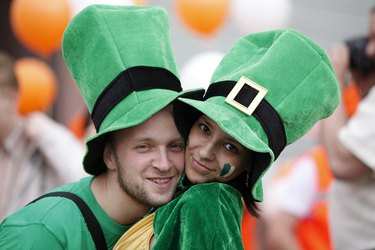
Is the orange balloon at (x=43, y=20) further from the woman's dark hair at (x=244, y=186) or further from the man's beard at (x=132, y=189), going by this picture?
the woman's dark hair at (x=244, y=186)

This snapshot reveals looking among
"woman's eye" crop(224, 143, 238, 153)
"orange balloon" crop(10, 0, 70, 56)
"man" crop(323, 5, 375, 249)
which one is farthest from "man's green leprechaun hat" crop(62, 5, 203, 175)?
"orange balloon" crop(10, 0, 70, 56)

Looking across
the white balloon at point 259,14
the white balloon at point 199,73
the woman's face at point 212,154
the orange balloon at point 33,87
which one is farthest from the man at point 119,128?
the white balloon at point 259,14

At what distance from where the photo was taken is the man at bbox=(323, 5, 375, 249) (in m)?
3.34

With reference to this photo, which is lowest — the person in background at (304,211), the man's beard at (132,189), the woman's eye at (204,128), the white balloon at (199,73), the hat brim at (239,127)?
the person in background at (304,211)

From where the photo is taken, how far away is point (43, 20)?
15.4ft

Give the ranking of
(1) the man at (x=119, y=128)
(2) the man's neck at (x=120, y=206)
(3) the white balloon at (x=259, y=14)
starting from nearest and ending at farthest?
(1) the man at (x=119, y=128), (2) the man's neck at (x=120, y=206), (3) the white balloon at (x=259, y=14)

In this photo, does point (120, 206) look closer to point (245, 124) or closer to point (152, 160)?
point (152, 160)

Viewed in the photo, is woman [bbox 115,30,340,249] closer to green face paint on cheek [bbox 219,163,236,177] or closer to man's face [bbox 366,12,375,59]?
green face paint on cheek [bbox 219,163,236,177]

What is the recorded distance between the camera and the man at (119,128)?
2482 mm

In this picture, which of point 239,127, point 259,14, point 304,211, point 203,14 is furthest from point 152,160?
point 259,14

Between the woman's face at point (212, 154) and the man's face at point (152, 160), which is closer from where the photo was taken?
the woman's face at point (212, 154)

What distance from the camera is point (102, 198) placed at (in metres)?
2.66

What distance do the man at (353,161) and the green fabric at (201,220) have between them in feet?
3.81

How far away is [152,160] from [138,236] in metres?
→ 0.26
